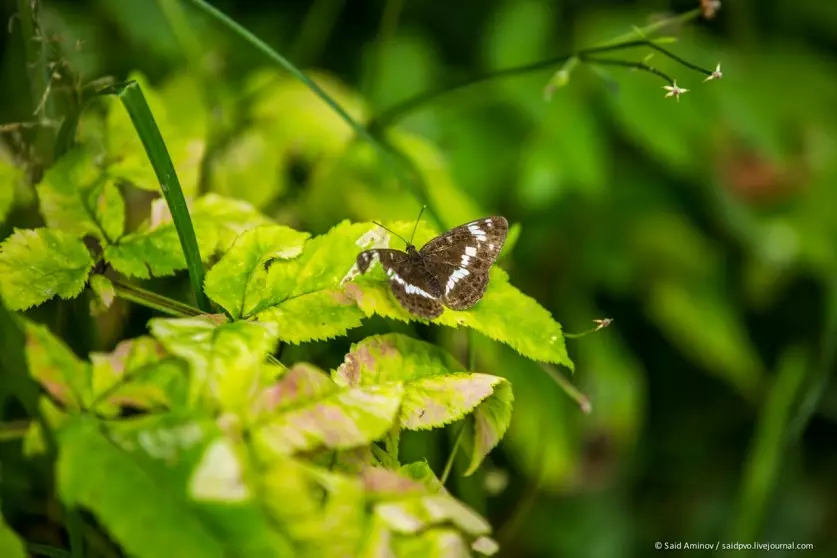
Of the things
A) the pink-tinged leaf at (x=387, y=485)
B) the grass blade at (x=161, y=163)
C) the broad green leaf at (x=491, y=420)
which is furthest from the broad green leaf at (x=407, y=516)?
the grass blade at (x=161, y=163)

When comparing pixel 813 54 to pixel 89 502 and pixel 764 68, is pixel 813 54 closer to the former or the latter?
pixel 764 68

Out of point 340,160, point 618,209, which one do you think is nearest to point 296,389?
point 340,160

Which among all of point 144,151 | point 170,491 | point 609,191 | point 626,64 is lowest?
point 609,191

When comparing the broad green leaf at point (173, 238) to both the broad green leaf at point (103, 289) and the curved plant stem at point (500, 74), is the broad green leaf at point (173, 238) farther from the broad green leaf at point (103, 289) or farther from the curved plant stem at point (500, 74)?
the curved plant stem at point (500, 74)

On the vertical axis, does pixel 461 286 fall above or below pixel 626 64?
below

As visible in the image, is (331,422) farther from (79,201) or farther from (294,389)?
(79,201)

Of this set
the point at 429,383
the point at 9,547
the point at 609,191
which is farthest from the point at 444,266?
the point at 609,191

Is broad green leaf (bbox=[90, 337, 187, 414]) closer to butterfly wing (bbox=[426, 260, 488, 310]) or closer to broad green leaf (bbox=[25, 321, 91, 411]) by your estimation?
broad green leaf (bbox=[25, 321, 91, 411])
